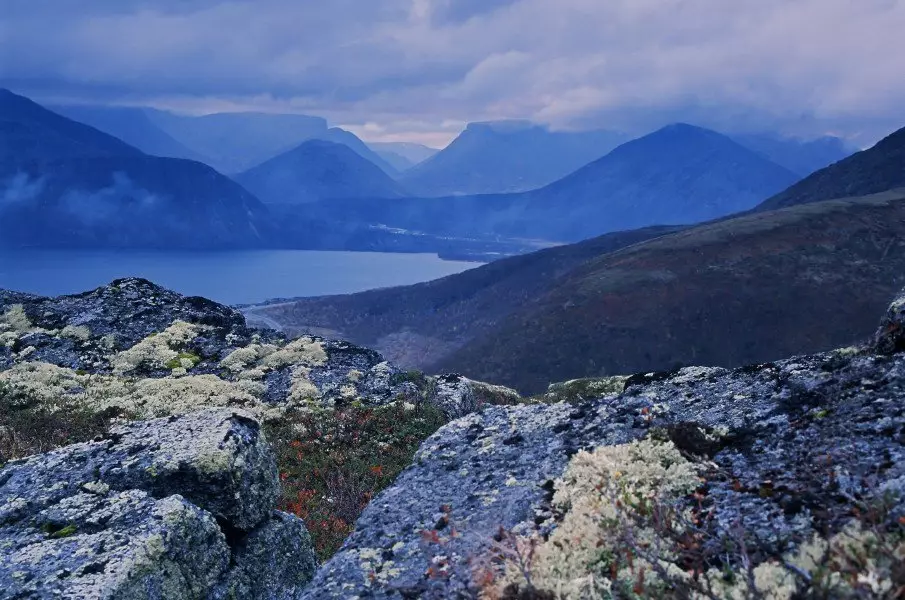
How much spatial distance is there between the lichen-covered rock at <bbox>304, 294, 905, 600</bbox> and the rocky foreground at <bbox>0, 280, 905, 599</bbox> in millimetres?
33

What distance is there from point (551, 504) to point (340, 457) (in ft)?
44.9

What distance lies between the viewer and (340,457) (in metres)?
20.7

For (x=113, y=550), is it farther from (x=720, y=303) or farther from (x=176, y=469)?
(x=720, y=303)

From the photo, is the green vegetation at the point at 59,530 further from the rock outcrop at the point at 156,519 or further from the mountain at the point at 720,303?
the mountain at the point at 720,303

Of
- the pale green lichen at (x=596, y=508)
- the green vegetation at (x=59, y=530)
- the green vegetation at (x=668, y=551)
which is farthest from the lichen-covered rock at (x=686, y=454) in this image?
the green vegetation at (x=59, y=530)

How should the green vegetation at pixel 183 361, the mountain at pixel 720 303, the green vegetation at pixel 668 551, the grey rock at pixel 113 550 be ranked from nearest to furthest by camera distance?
the green vegetation at pixel 668 551 → the grey rock at pixel 113 550 → the green vegetation at pixel 183 361 → the mountain at pixel 720 303

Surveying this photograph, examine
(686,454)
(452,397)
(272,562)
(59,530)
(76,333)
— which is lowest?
(452,397)

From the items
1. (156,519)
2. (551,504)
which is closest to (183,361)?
(156,519)

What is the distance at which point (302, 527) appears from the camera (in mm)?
13281

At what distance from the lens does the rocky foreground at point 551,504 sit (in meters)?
5.86

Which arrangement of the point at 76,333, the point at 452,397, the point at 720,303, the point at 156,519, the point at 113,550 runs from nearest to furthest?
the point at 113,550, the point at 156,519, the point at 452,397, the point at 76,333, the point at 720,303

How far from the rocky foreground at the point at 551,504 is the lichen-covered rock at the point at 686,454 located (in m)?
0.03

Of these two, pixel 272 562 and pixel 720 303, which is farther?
pixel 720 303

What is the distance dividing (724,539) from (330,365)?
25.0 metres
